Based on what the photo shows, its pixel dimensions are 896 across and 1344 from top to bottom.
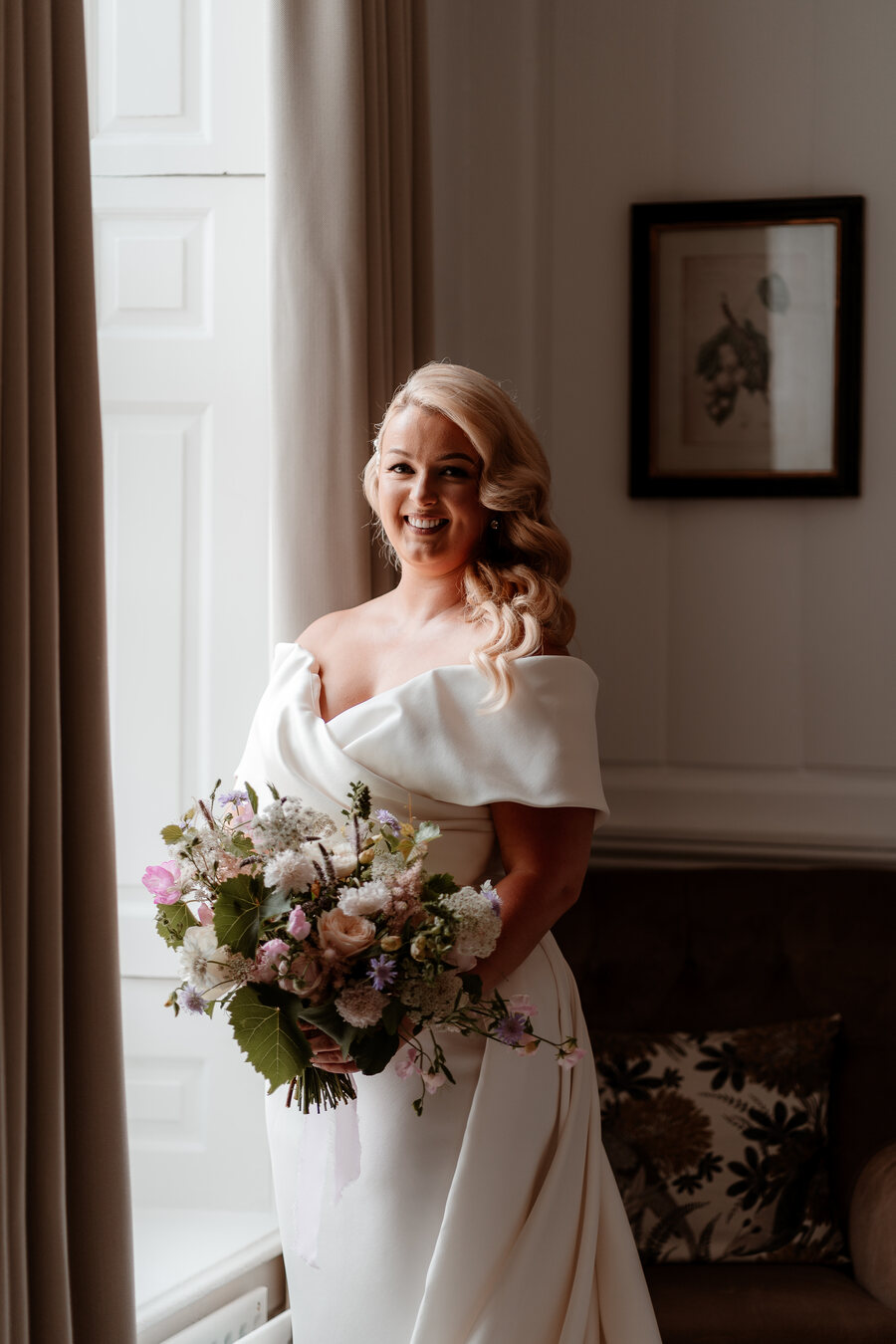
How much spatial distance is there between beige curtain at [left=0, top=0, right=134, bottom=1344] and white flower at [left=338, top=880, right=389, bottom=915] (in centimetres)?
38

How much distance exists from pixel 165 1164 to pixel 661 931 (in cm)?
121

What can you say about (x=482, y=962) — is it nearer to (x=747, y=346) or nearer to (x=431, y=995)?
(x=431, y=995)

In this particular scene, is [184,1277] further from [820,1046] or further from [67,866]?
[820,1046]

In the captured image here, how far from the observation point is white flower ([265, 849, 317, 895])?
1.42 metres

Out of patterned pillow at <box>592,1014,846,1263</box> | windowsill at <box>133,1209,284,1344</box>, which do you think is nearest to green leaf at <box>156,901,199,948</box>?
windowsill at <box>133,1209,284,1344</box>

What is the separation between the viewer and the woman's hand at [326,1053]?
1.54 m

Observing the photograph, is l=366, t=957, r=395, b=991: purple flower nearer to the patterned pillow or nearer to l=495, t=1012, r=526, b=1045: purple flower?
l=495, t=1012, r=526, b=1045: purple flower

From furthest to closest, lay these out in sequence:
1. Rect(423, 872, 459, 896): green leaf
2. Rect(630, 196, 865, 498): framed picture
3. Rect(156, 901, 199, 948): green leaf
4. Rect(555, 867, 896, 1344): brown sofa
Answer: Rect(630, 196, 865, 498): framed picture → Rect(555, 867, 896, 1344): brown sofa → Rect(156, 901, 199, 948): green leaf → Rect(423, 872, 459, 896): green leaf

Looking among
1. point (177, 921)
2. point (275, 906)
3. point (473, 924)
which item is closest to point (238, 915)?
point (275, 906)

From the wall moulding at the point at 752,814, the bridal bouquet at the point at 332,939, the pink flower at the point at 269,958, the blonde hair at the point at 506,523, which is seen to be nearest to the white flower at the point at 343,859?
the bridal bouquet at the point at 332,939

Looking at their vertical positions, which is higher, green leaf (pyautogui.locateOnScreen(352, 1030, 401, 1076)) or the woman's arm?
the woman's arm

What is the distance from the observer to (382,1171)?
1.74 meters

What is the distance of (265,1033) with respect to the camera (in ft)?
4.82

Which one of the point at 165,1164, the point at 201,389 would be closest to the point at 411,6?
the point at 201,389
